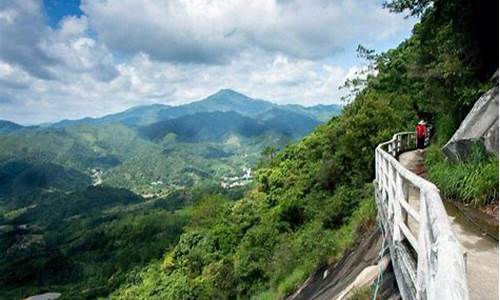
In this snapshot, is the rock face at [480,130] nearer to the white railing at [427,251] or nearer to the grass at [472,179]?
the grass at [472,179]

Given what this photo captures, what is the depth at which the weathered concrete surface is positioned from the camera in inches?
226

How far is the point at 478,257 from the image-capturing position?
16.2 ft

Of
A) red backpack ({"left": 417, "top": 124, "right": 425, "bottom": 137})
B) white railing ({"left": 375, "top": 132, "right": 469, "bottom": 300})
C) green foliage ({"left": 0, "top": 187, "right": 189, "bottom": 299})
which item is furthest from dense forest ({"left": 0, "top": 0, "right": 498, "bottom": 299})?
green foliage ({"left": 0, "top": 187, "right": 189, "bottom": 299})

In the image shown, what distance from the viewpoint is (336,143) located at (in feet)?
74.3

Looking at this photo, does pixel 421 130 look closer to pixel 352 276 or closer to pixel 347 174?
pixel 347 174

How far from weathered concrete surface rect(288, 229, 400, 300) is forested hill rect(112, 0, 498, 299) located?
0.89 m

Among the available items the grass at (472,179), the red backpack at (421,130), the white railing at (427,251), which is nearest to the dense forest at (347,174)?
the grass at (472,179)

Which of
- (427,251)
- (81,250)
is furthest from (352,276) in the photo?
(81,250)

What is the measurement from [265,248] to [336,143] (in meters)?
7.28

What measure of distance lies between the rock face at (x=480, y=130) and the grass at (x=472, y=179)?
0.21 m

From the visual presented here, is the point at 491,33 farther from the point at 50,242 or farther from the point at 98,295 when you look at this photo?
the point at 50,242

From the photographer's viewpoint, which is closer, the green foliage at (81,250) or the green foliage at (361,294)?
the green foliage at (361,294)

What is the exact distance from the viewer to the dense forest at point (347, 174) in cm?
1012

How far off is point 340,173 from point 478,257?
1698cm
